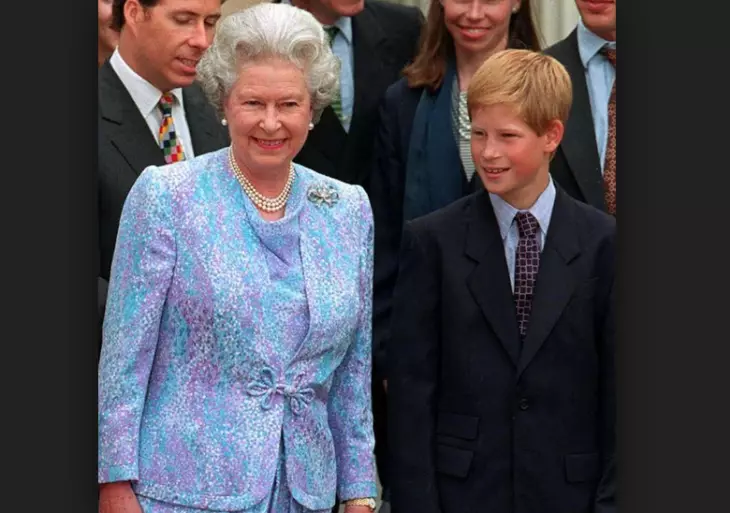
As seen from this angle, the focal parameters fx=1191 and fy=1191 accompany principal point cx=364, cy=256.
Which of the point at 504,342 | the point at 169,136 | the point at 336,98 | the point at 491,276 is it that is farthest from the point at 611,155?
the point at 169,136

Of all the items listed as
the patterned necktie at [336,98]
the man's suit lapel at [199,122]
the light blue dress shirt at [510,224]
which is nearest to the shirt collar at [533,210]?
the light blue dress shirt at [510,224]

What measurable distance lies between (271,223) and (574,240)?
0.79m

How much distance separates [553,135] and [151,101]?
0.97 meters

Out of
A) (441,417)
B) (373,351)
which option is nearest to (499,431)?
(441,417)

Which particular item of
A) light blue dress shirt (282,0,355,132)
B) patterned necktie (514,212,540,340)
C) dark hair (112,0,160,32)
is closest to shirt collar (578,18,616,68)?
patterned necktie (514,212,540,340)

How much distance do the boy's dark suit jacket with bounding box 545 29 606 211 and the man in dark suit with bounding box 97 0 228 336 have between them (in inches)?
32.8

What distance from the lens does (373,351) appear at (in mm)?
2943

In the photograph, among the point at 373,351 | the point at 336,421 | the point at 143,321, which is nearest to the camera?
the point at 143,321

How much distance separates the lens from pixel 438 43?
119 inches

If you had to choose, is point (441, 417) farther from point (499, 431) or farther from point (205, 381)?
point (205, 381)

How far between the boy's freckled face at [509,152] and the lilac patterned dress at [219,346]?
454mm

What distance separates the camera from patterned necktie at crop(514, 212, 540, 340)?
2.79m

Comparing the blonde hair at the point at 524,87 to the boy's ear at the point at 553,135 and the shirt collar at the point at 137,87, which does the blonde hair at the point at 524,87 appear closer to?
the boy's ear at the point at 553,135

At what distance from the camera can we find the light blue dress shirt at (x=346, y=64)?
303 centimetres
